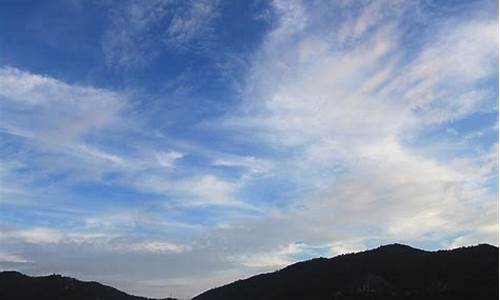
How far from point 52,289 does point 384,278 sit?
96.6 meters

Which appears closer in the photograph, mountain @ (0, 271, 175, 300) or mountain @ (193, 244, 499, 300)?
mountain @ (193, 244, 499, 300)

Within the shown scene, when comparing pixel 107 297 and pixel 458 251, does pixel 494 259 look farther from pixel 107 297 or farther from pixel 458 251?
pixel 107 297

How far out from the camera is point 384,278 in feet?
459

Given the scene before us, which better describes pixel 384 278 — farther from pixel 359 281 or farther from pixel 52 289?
pixel 52 289

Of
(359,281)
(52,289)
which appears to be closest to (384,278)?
(359,281)

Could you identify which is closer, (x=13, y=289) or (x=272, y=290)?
(x=272, y=290)

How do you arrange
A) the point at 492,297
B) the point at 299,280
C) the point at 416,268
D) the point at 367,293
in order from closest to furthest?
the point at 492,297 < the point at 367,293 < the point at 416,268 < the point at 299,280

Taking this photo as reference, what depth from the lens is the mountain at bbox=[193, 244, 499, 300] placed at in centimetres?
12256

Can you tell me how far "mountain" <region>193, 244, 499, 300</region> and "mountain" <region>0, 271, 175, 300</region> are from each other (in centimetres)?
2952

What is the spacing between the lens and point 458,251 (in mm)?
148125

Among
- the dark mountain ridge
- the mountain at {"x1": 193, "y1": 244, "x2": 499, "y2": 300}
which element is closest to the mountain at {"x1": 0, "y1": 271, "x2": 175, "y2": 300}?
the dark mountain ridge

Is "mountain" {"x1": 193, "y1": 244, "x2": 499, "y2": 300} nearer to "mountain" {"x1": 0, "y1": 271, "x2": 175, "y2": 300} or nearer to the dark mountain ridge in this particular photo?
the dark mountain ridge

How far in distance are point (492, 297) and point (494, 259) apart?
27878mm

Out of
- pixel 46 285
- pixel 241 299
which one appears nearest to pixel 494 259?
pixel 241 299
